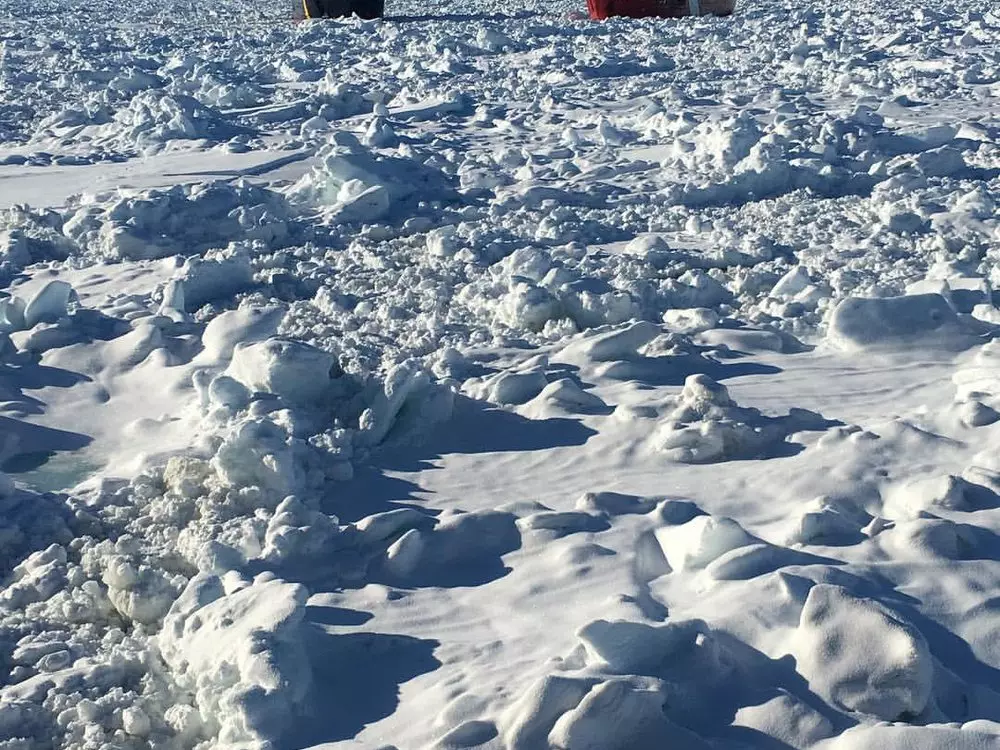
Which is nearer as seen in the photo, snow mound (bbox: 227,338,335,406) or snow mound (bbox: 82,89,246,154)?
snow mound (bbox: 227,338,335,406)

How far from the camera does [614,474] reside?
166 inches

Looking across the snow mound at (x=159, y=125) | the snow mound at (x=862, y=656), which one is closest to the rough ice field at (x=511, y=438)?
the snow mound at (x=862, y=656)

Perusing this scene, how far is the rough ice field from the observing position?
3039 mm

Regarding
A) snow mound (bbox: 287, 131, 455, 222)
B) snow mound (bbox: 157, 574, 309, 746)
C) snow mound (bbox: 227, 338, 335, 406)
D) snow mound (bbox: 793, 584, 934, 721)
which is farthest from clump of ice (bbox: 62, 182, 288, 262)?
snow mound (bbox: 793, 584, 934, 721)

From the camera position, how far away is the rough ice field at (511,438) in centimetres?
304

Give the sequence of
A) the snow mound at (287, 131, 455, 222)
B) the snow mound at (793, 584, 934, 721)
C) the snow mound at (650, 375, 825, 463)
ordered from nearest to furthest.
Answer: the snow mound at (793, 584, 934, 721)
the snow mound at (650, 375, 825, 463)
the snow mound at (287, 131, 455, 222)

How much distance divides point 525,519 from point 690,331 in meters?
1.78

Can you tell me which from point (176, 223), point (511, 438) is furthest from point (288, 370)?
point (176, 223)

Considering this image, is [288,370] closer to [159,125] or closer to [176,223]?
[176,223]

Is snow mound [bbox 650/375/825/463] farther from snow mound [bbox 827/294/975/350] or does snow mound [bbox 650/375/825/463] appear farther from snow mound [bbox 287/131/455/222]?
snow mound [bbox 287/131/455/222]

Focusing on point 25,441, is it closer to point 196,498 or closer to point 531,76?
point 196,498

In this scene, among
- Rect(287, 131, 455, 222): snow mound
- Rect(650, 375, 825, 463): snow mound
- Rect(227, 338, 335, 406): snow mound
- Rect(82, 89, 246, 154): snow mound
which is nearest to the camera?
Rect(650, 375, 825, 463): snow mound

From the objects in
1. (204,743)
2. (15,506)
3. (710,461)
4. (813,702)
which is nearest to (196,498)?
(15,506)

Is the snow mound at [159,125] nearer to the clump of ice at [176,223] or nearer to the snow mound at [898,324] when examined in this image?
the clump of ice at [176,223]
